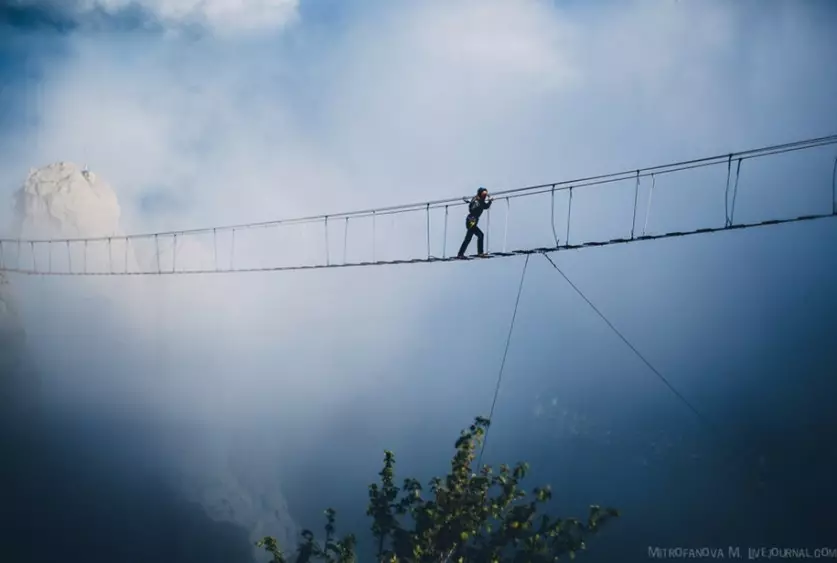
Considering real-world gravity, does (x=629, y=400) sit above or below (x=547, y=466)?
above

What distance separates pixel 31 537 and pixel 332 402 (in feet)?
292

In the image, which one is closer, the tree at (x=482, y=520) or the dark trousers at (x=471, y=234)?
the dark trousers at (x=471, y=234)

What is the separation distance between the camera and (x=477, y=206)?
10500 millimetres

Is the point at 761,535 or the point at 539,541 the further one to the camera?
the point at 761,535

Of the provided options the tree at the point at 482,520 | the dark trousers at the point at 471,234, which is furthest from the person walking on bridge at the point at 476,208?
the tree at the point at 482,520

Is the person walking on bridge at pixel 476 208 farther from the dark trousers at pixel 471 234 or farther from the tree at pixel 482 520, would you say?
the tree at pixel 482 520

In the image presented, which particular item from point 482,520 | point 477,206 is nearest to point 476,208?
point 477,206

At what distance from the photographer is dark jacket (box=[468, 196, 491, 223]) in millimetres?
10469

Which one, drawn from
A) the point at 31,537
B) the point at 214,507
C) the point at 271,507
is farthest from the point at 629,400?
the point at 31,537

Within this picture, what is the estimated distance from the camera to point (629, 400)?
117000mm

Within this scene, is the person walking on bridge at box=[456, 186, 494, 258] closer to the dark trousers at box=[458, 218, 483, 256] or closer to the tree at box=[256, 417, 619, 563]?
the dark trousers at box=[458, 218, 483, 256]

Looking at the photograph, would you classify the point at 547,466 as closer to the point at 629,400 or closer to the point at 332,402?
the point at 629,400

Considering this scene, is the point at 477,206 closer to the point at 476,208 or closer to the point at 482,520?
the point at 476,208

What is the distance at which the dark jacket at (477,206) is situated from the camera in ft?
34.3
